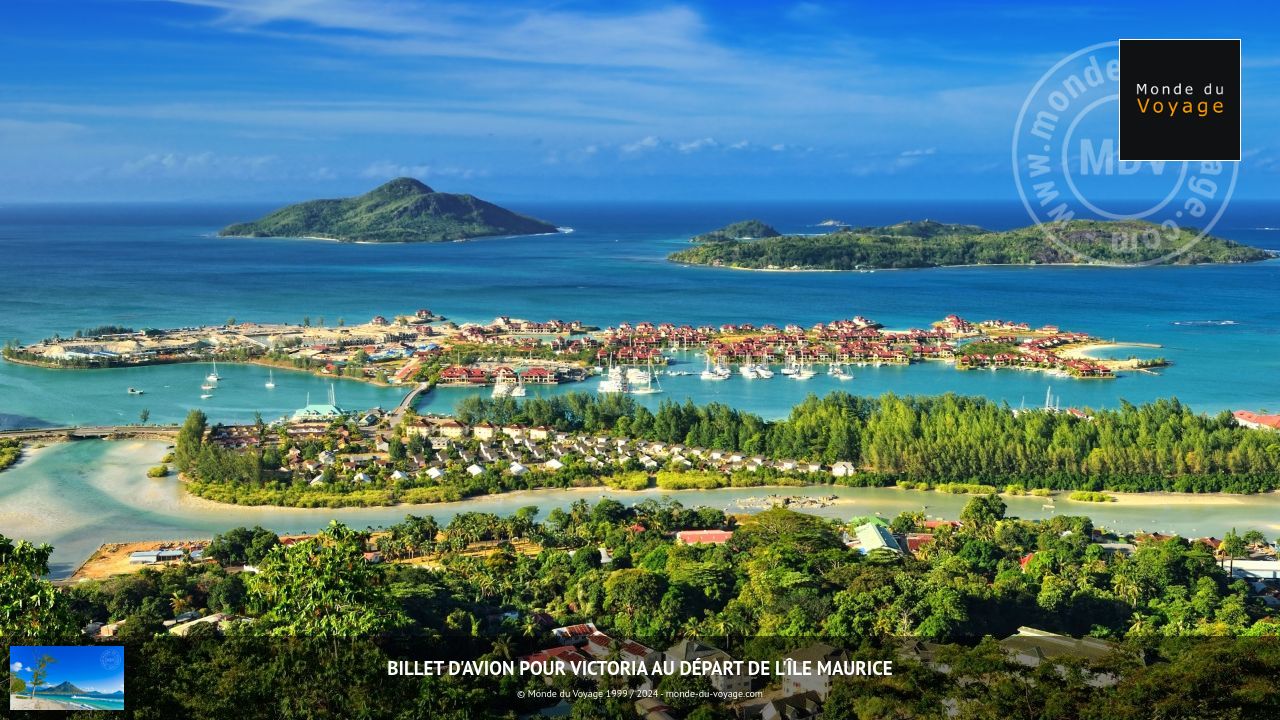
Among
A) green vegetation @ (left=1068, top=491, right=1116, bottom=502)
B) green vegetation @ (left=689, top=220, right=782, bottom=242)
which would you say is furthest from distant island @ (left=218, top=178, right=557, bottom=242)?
green vegetation @ (left=1068, top=491, right=1116, bottom=502)

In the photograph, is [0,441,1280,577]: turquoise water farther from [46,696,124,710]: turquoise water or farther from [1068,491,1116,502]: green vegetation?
[46,696,124,710]: turquoise water

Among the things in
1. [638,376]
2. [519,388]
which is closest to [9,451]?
[519,388]

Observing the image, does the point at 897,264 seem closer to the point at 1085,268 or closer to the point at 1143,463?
the point at 1085,268

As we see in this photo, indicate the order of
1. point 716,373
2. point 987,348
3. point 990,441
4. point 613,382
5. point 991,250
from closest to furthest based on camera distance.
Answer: point 990,441 < point 613,382 < point 716,373 < point 987,348 < point 991,250

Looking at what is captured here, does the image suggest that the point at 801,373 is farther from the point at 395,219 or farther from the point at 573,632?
the point at 395,219

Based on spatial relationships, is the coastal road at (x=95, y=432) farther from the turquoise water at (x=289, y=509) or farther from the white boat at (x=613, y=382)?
the white boat at (x=613, y=382)

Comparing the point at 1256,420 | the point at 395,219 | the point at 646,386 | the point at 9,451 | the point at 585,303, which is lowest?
the point at 1256,420

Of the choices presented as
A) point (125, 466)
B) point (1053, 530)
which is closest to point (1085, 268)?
point (1053, 530)
